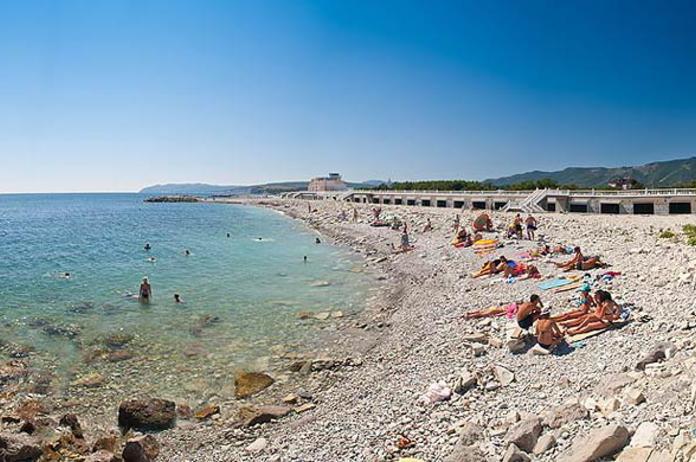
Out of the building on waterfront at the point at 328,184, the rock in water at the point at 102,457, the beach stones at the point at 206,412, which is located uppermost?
the building on waterfront at the point at 328,184

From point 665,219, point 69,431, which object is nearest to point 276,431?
point 69,431

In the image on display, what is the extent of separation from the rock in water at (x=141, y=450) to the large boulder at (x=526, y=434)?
19.4 ft

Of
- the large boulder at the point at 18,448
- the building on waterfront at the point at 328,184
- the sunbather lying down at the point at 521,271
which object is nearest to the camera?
the large boulder at the point at 18,448

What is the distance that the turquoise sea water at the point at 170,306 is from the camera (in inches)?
459

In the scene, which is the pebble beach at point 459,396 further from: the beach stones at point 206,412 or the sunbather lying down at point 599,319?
the sunbather lying down at point 599,319

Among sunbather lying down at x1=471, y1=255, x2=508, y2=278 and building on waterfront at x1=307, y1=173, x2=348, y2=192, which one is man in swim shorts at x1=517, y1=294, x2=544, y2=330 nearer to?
sunbather lying down at x1=471, y1=255, x2=508, y2=278

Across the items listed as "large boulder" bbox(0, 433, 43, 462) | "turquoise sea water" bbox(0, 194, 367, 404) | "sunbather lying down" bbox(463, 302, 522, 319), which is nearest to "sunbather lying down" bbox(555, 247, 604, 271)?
"sunbather lying down" bbox(463, 302, 522, 319)

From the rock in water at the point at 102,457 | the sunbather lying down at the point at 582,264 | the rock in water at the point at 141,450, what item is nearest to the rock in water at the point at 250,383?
the rock in water at the point at 141,450

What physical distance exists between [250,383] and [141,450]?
122 inches

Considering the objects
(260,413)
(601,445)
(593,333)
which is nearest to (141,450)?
(260,413)

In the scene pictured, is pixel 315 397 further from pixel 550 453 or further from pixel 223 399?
pixel 550 453

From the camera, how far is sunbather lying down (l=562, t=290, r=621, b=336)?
931cm

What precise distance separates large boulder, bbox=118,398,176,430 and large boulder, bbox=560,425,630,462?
287 inches

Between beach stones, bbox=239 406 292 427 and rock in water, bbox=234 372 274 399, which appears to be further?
rock in water, bbox=234 372 274 399
